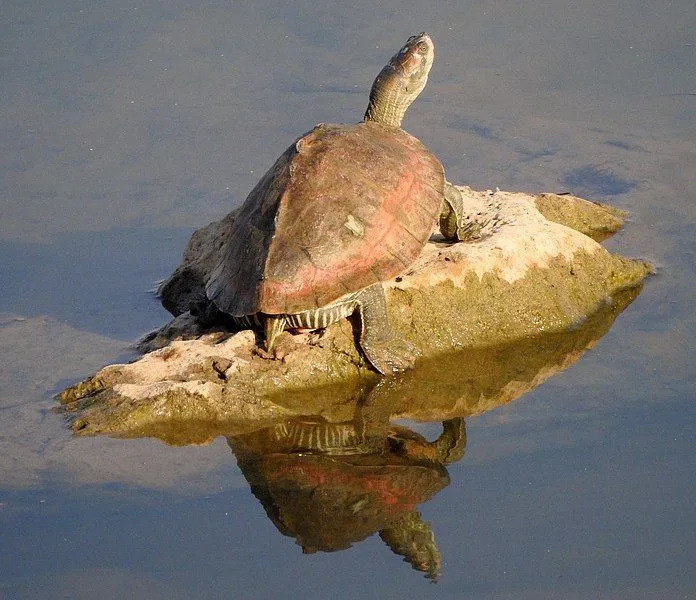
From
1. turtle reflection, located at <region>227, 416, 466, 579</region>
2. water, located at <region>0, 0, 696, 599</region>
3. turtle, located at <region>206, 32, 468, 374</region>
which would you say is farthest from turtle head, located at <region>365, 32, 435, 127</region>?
turtle reflection, located at <region>227, 416, 466, 579</region>

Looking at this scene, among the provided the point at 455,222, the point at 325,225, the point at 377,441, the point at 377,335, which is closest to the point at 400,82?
the point at 455,222

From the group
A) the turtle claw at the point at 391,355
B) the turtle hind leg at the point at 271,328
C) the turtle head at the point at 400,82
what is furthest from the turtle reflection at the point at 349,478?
the turtle head at the point at 400,82

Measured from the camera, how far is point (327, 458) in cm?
605

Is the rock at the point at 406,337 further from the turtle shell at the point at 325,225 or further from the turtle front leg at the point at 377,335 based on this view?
the turtle shell at the point at 325,225

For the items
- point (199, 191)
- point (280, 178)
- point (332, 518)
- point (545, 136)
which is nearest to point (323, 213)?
point (280, 178)

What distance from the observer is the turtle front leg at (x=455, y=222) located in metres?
7.21

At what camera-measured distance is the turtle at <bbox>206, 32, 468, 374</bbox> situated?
636 centimetres

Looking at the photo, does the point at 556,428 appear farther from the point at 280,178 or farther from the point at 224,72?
the point at 224,72

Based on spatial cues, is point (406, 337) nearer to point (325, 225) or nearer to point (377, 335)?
point (377, 335)

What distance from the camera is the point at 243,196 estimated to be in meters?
9.05

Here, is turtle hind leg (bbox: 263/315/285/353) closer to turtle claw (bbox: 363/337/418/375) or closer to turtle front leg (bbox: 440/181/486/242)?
turtle claw (bbox: 363/337/418/375)

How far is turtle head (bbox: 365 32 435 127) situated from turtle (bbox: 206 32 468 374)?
80 centimetres

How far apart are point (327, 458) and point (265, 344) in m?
0.85

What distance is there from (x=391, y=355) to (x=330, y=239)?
735 millimetres
